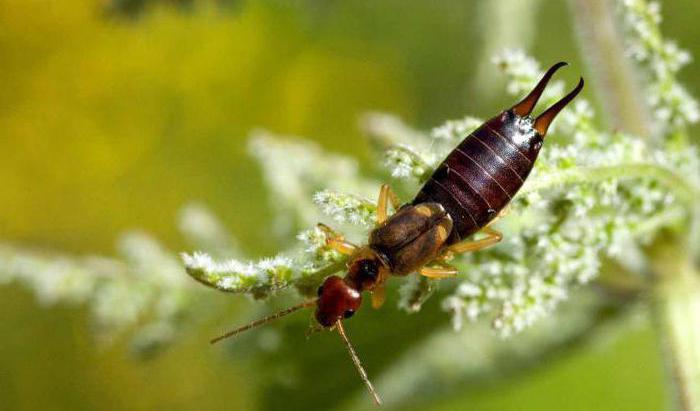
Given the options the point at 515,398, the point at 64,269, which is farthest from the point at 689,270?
the point at 515,398

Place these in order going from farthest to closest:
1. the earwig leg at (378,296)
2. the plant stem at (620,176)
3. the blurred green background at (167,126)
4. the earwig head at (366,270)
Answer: the blurred green background at (167,126) → the earwig leg at (378,296) → the earwig head at (366,270) → the plant stem at (620,176)

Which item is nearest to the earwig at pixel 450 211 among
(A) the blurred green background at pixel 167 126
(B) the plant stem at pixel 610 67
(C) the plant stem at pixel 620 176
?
(C) the plant stem at pixel 620 176

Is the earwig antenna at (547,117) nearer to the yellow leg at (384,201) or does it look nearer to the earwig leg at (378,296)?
the yellow leg at (384,201)

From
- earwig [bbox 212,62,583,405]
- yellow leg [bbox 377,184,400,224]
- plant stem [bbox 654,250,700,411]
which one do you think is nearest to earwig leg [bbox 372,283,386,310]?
earwig [bbox 212,62,583,405]

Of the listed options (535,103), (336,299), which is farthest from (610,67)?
(336,299)

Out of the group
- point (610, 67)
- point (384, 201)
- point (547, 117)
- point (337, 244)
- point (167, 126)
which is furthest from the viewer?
point (167, 126)

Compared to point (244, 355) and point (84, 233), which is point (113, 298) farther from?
point (84, 233)

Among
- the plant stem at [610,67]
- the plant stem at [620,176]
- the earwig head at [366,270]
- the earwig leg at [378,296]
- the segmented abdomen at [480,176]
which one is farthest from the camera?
the plant stem at [610,67]

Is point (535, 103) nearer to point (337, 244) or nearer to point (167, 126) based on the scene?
point (337, 244)

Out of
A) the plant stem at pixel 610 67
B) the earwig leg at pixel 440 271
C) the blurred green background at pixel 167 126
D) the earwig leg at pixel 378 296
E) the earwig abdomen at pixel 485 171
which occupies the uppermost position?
the blurred green background at pixel 167 126
